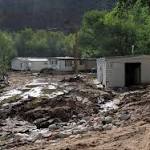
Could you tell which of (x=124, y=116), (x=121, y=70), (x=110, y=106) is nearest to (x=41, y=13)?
(x=121, y=70)

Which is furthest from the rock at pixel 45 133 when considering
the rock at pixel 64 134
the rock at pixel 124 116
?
the rock at pixel 124 116

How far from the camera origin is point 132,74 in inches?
1834

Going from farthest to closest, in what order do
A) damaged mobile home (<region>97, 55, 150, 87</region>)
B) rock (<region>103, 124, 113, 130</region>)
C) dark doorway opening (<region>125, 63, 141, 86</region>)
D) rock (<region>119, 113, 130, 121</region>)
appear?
dark doorway opening (<region>125, 63, 141, 86</region>) → damaged mobile home (<region>97, 55, 150, 87</region>) → rock (<region>119, 113, 130, 121</region>) → rock (<region>103, 124, 113, 130</region>)

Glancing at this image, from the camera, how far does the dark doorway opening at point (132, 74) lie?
44603 millimetres

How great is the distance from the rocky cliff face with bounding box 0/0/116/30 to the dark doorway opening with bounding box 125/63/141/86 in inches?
5107

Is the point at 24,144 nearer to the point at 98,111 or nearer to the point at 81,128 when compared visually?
the point at 81,128

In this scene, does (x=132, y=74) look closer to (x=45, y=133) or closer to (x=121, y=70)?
(x=121, y=70)

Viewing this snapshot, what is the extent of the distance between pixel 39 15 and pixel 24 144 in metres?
170

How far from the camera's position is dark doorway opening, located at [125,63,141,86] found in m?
44.6

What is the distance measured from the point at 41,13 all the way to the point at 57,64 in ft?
351

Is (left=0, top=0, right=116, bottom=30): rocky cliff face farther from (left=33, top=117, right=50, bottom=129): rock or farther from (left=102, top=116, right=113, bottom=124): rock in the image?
(left=102, top=116, right=113, bottom=124): rock

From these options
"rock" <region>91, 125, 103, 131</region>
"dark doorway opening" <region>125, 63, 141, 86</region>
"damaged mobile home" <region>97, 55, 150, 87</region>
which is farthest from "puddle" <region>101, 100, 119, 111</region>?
"dark doorway opening" <region>125, 63, 141, 86</region>

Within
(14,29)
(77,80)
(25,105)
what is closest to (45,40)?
(14,29)

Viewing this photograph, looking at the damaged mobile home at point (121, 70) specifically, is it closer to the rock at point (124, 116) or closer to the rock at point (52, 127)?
the rock at point (124, 116)
